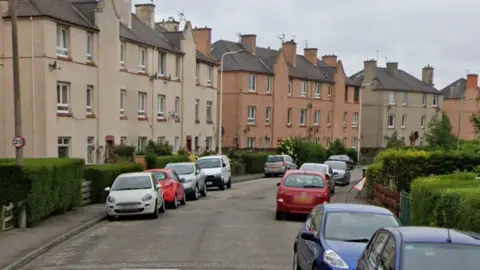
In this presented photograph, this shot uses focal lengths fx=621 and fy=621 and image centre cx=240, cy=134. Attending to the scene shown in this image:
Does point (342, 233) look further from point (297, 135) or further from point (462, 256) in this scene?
point (297, 135)

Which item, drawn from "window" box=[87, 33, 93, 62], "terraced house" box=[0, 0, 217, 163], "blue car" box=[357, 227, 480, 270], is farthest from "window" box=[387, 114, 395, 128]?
"blue car" box=[357, 227, 480, 270]

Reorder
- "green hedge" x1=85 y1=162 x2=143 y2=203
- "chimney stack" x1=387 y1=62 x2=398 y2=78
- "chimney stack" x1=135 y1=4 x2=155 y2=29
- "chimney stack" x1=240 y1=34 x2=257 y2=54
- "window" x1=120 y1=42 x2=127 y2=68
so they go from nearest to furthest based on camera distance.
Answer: "green hedge" x1=85 y1=162 x2=143 y2=203 → "window" x1=120 y1=42 x2=127 y2=68 → "chimney stack" x1=135 y1=4 x2=155 y2=29 → "chimney stack" x1=240 y1=34 x2=257 y2=54 → "chimney stack" x1=387 y1=62 x2=398 y2=78

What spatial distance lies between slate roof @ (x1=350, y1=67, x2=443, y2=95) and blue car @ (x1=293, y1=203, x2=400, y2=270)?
67.5 meters

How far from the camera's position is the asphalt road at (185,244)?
501 inches

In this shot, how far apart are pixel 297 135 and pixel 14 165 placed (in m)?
50.3

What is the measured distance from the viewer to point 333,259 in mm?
9008

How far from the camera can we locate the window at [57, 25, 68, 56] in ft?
102

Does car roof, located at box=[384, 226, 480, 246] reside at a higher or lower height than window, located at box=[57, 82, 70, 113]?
lower

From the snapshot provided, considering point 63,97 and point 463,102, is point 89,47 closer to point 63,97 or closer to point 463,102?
point 63,97

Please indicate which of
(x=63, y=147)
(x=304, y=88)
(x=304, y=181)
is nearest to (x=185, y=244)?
(x=304, y=181)

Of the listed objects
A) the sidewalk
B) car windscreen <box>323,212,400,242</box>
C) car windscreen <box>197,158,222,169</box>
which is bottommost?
the sidewalk

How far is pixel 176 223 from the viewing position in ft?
63.2

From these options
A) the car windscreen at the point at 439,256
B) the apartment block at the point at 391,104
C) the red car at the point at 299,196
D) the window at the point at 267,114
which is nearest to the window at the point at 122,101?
the red car at the point at 299,196

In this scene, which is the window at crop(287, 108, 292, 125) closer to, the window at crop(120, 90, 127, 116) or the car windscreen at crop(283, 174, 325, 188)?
the window at crop(120, 90, 127, 116)
